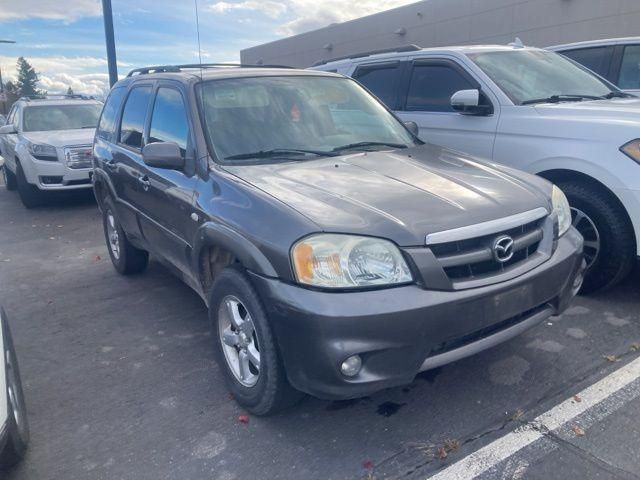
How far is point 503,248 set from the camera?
262cm

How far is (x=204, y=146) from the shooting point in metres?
3.32

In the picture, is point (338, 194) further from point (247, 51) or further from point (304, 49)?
point (247, 51)

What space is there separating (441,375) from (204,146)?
6.41 feet

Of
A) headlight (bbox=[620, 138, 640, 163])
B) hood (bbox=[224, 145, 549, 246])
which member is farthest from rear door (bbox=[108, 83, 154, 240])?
headlight (bbox=[620, 138, 640, 163])

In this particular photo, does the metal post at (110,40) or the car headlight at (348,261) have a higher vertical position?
the metal post at (110,40)

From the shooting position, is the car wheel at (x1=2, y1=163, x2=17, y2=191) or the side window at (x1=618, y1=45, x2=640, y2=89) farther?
the car wheel at (x1=2, y1=163, x2=17, y2=191)

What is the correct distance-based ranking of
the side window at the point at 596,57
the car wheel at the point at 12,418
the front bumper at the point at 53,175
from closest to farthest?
the car wheel at the point at 12,418 → the side window at the point at 596,57 → the front bumper at the point at 53,175

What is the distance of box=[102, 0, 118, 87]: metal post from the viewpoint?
1048 centimetres

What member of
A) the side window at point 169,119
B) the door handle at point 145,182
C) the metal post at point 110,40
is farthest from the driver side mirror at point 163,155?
the metal post at point 110,40

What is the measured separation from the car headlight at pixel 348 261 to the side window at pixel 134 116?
2.45 meters

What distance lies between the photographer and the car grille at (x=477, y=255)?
2.50 metres

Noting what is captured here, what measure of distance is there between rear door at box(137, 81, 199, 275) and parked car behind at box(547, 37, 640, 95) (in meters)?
5.30

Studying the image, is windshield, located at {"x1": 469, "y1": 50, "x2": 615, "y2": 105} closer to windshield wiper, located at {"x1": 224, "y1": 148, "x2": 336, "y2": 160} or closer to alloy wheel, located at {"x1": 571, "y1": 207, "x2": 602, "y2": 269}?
alloy wheel, located at {"x1": 571, "y1": 207, "x2": 602, "y2": 269}

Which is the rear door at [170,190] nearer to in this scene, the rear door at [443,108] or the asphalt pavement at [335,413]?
the asphalt pavement at [335,413]
